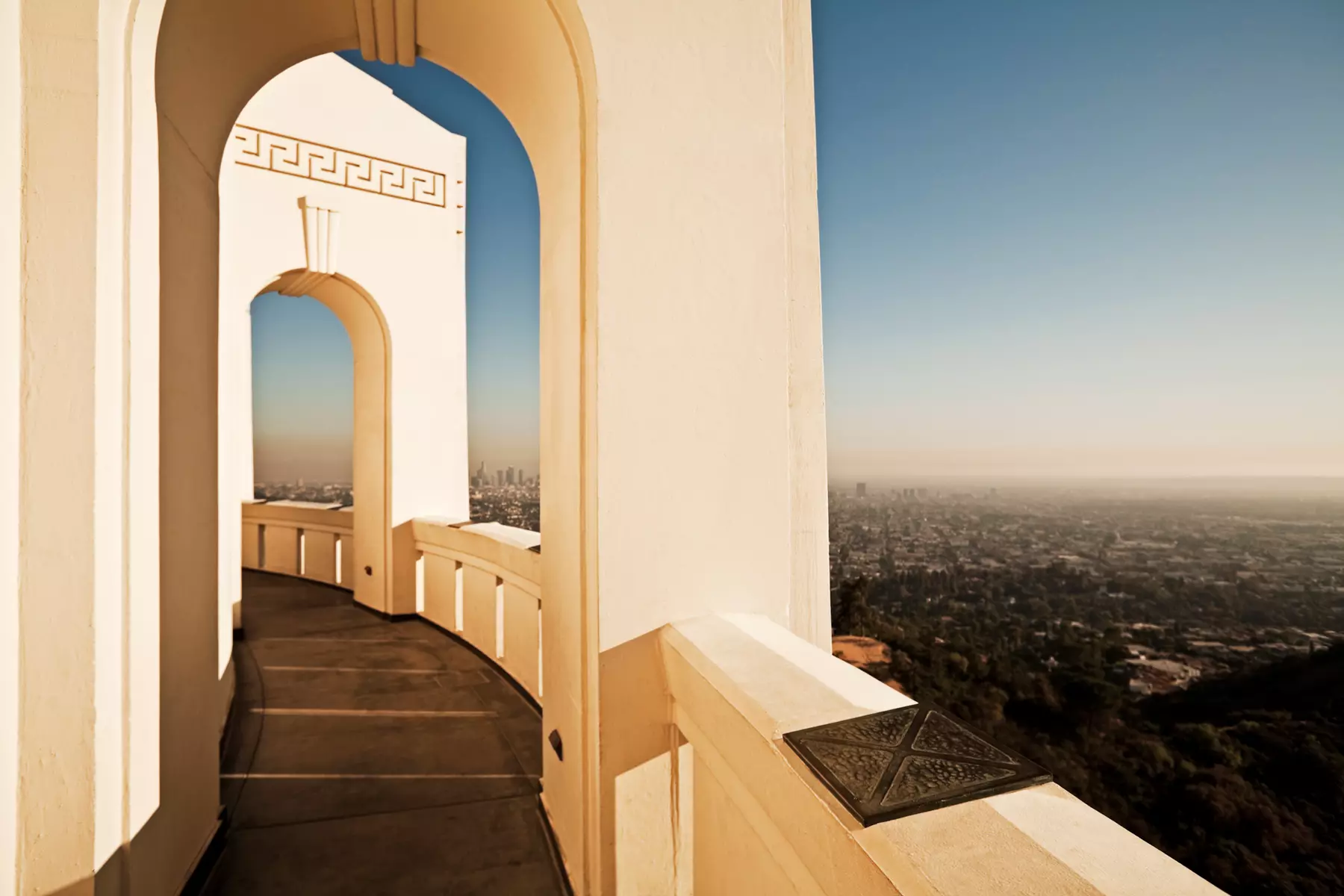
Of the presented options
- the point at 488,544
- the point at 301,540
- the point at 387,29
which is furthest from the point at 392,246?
the point at 387,29

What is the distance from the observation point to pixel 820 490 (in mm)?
2762

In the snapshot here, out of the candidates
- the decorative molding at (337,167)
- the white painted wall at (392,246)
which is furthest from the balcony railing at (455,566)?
the decorative molding at (337,167)

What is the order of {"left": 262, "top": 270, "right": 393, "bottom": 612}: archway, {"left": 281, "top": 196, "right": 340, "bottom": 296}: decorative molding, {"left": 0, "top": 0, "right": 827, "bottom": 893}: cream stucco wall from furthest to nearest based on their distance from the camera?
{"left": 262, "top": 270, "right": 393, "bottom": 612}: archway
{"left": 281, "top": 196, "right": 340, "bottom": 296}: decorative molding
{"left": 0, "top": 0, "right": 827, "bottom": 893}: cream stucco wall

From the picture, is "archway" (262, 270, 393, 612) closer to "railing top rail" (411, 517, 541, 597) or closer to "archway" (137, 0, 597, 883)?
"railing top rail" (411, 517, 541, 597)

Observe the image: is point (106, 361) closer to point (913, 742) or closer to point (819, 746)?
point (819, 746)

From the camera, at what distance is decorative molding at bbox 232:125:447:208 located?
6.66 m

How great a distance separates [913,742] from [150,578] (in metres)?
2.55

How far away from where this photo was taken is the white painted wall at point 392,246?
6.70 metres

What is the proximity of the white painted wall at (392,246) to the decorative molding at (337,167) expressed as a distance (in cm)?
4

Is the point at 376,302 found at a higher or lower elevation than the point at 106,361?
higher

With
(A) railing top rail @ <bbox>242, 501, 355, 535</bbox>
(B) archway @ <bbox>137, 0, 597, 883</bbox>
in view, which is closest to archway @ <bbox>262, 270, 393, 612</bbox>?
(A) railing top rail @ <bbox>242, 501, 355, 535</bbox>

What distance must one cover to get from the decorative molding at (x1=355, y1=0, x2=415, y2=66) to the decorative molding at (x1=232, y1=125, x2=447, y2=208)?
14.7 feet

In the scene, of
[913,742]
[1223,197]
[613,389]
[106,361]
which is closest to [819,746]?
[913,742]

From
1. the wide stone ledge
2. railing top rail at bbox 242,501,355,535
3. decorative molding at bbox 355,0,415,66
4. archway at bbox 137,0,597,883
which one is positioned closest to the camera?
the wide stone ledge
